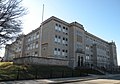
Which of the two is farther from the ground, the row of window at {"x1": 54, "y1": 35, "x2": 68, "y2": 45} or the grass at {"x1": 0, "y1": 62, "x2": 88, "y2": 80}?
the row of window at {"x1": 54, "y1": 35, "x2": 68, "y2": 45}

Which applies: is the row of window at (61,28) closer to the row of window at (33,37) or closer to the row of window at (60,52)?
the row of window at (60,52)

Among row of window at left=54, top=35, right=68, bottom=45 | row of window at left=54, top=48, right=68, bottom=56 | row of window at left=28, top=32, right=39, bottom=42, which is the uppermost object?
row of window at left=28, top=32, right=39, bottom=42

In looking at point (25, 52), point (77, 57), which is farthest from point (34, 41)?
point (77, 57)

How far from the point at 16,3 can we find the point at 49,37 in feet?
58.1

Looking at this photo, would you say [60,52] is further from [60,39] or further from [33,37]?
[33,37]

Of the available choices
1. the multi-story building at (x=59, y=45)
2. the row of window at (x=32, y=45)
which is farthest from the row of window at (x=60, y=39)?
the row of window at (x=32, y=45)

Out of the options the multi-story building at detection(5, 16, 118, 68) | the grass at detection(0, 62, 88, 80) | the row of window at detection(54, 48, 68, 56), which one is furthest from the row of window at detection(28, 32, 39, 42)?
the grass at detection(0, 62, 88, 80)

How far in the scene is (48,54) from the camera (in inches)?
1471

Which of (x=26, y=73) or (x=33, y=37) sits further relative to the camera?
(x=33, y=37)

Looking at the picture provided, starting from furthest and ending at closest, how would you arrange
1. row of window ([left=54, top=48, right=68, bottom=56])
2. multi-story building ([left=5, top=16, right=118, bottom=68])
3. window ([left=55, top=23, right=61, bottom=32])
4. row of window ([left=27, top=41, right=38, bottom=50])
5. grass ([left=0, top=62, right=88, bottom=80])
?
row of window ([left=27, top=41, right=38, bottom=50]) → window ([left=55, top=23, right=61, bottom=32]) → row of window ([left=54, top=48, right=68, bottom=56]) → multi-story building ([left=5, top=16, right=118, bottom=68]) → grass ([left=0, top=62, right=88, bottom=80])

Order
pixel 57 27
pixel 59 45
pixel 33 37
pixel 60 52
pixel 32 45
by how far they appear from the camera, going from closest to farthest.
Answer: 1. pixel 60 52
2. pixel 59 45
3. pixel 57 27
4. pixel 32 45
5. pixel 33 37

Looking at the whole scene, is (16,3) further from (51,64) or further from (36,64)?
(51,64)

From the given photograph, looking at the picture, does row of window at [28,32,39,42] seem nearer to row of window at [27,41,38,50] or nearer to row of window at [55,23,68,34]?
row of window at [27,41,38,50]

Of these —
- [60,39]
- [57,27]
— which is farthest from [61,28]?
[60,39]
